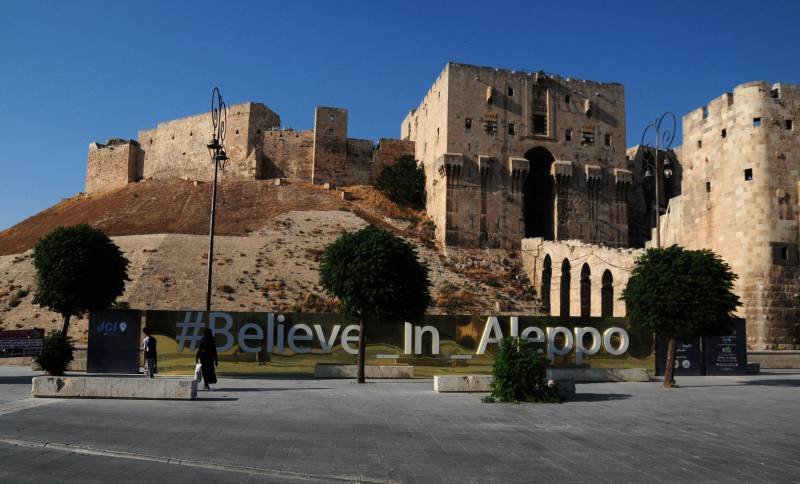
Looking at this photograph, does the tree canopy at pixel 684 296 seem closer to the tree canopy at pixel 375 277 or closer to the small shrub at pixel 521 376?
the small shrub at pixel 521 376

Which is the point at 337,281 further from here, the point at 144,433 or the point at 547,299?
the point at 547,299

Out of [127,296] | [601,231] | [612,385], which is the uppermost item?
[601,231]

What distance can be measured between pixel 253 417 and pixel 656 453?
651 centimetres

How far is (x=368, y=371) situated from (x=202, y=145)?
167 feet

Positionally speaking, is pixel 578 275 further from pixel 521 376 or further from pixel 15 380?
pixel 15 380

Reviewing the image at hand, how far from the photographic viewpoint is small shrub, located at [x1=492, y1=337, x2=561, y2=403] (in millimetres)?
14070

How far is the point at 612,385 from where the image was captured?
1878 cm

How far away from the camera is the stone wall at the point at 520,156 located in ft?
163

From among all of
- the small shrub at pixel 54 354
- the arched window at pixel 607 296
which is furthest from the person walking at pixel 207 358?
the arched window at pixel 607 296

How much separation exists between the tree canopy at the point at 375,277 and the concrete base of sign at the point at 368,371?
1.85m

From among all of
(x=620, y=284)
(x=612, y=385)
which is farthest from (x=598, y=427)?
(x=620, y=284)

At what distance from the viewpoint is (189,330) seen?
792 inches

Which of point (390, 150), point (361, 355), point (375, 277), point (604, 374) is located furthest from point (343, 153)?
point (604, 374)

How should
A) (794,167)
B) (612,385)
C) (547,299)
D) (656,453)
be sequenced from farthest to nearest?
1. (547,299)
2. (794,167)
3. (612,385)
4. (656,453)
